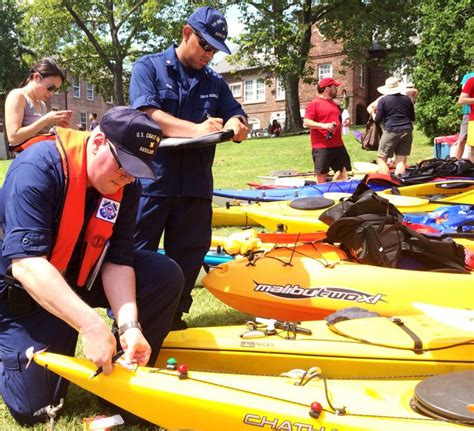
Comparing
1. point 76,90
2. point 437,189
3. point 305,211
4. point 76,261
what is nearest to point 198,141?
point 76,261

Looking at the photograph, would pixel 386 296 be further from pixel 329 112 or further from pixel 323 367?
pixel 329 112

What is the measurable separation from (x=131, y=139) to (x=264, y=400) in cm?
101

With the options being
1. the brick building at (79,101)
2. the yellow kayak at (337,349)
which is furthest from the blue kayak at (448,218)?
the brick building at (79,101)

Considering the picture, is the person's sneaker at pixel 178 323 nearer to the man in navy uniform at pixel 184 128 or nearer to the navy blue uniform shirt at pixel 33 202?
the man in navy uniform at pixel 184 128

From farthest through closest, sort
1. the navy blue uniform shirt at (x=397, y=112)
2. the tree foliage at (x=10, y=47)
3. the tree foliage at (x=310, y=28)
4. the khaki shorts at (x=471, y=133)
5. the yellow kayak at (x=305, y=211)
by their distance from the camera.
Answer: the tree foliage at (x=10, y=47) → the tree foliage at (x=310, y=28) → the navy blue uniform shirt at (x=397, y=112) → the khaki shorts at (x=471, y=133) → the yellow kayak at (x=305, y=211)

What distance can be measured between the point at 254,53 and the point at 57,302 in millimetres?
24429

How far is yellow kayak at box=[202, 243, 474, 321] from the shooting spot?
3.09 m

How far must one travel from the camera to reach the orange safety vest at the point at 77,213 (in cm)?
198

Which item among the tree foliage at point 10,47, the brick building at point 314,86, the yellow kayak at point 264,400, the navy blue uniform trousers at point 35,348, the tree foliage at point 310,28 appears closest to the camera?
the yellow kayak at point 264,400

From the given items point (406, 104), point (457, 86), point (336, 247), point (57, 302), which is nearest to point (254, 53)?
point (457, 86)

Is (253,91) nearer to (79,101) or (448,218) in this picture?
(79,101)

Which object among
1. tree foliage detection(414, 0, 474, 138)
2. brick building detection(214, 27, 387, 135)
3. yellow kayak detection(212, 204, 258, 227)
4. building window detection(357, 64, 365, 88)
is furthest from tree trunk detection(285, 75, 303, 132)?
yellow kayak detection(212, 204, 258, 227)

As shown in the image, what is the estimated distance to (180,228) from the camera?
3.06 metres

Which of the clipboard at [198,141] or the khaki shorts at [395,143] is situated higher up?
the clipboard at [198,141]
